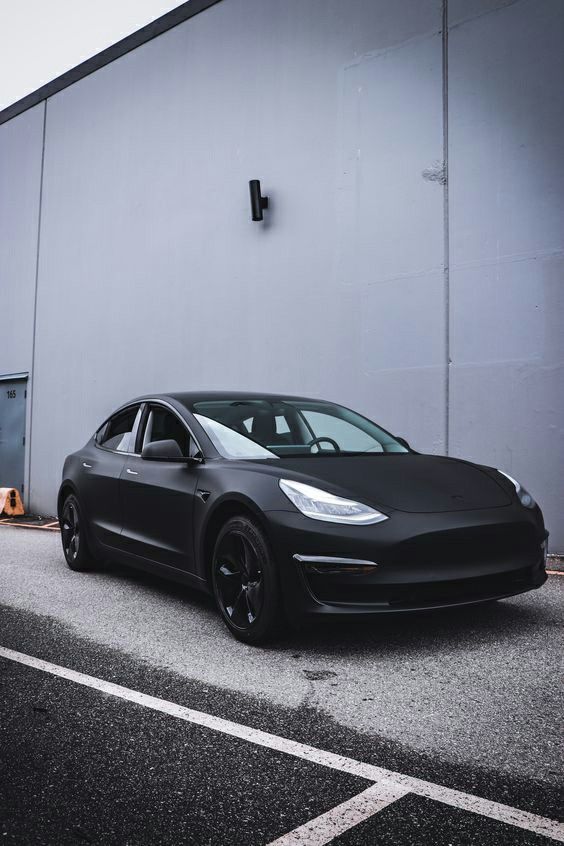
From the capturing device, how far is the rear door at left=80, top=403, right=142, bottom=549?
5668 mm

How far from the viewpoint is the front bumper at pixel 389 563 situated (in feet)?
12.1

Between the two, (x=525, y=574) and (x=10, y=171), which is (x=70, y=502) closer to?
(x=525, y=574)

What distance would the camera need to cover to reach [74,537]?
6.60m

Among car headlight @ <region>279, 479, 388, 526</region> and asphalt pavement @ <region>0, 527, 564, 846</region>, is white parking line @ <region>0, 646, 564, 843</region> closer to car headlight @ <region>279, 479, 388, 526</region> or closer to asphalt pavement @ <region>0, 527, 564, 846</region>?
asphalt pavement @ <region>0, 527, 564, 846</region>

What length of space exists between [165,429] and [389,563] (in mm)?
2250

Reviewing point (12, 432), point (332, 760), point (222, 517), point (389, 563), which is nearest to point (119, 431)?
point (222, 517)

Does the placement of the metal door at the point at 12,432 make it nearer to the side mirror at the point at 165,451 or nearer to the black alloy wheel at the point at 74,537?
the black alloy wheel at the point at 74,537

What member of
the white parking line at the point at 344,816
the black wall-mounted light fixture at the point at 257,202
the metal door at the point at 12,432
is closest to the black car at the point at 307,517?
the white parking line at the point at 344,816

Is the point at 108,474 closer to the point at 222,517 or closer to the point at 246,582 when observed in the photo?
the point at 222,517

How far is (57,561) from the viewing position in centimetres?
740

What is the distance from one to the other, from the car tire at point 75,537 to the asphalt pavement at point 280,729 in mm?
1405

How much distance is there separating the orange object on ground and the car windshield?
869 centimetres

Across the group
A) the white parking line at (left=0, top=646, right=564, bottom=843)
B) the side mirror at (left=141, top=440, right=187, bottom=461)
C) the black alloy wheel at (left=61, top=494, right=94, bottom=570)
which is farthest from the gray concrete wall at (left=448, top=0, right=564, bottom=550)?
the white parking line at (left=0, top=646, right=564, bottom=843)

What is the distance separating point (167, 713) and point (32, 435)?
11010mm
